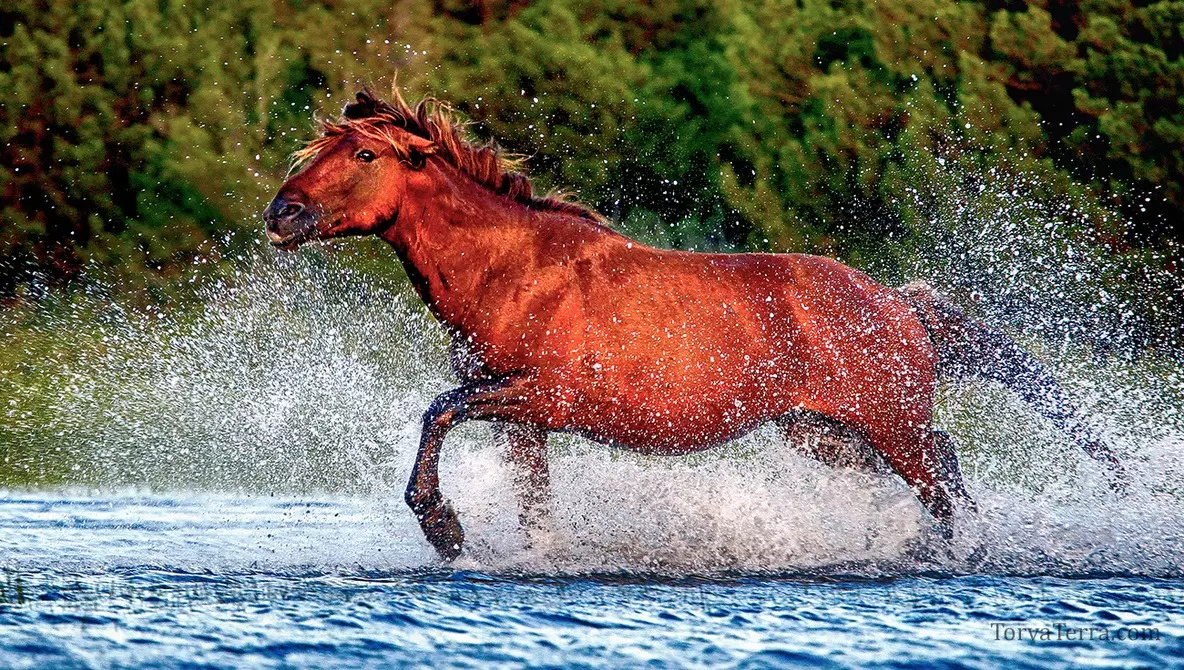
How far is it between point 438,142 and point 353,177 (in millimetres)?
530

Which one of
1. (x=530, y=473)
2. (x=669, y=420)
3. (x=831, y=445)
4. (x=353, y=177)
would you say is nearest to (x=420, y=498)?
(x=530, y=473)

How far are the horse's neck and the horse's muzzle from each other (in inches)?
17.0

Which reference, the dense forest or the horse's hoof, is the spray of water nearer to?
the horse's hoof

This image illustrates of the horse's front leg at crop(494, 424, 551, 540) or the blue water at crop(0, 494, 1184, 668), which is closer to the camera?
the blue water at crop(0, 494, 1184, 668)

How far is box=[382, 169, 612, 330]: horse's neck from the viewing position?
7.66 m

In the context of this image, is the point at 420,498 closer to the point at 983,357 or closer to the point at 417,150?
the point at 417,150

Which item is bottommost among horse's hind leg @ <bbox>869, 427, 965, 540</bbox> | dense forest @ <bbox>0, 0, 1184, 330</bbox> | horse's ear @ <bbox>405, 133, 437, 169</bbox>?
horse's hind leg @ <bbox>869, 427, 965, 540</bbox>

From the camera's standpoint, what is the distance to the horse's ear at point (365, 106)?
768 cm

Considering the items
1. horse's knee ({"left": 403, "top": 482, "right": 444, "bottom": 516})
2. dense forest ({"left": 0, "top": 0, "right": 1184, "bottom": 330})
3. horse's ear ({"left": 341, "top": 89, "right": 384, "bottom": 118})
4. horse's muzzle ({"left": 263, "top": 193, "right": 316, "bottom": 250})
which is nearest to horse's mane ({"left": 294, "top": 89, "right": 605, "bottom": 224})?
horse's ear ({"left": 341, "top": 89, "right": 384, "bottom": 118})

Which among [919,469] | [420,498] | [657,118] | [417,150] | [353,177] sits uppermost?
[657,118]

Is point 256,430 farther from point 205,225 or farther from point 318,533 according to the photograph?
point 205,225

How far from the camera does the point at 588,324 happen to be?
7.69 meters

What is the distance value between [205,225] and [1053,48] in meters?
9.13

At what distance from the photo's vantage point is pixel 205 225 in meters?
18.5
